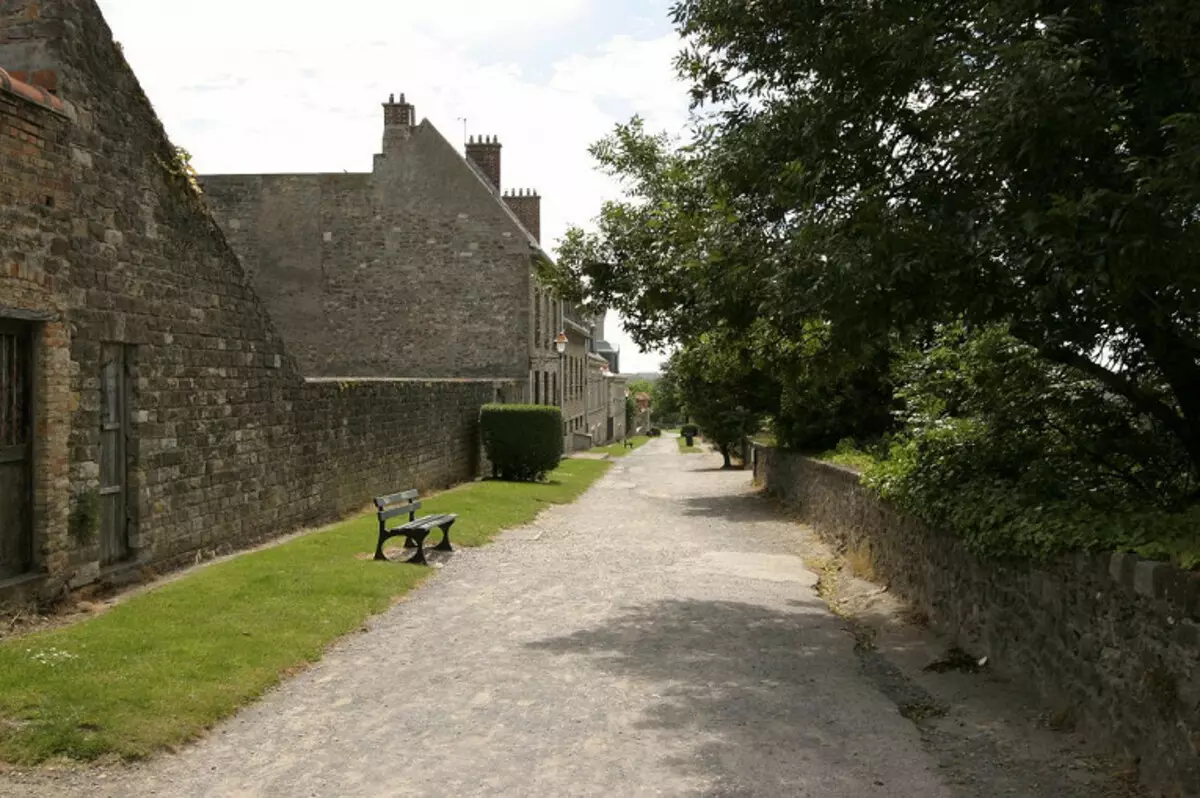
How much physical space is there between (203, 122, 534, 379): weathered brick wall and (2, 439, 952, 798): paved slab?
19523 mm

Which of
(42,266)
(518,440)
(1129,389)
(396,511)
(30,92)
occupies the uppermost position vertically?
(30,92)

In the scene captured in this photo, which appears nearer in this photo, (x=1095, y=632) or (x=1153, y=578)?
(x=1153, y=578)

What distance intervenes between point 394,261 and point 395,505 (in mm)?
18808

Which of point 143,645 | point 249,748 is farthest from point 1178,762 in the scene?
point 143,645

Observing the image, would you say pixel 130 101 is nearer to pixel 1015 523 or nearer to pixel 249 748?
pixel 249 748

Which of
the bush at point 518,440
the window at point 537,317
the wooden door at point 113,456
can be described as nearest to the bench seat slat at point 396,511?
the wooden door at point 113,456

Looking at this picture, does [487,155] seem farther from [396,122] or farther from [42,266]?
[42,266]

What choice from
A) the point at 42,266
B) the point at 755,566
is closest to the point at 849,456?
the point at 755,566

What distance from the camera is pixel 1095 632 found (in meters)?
5.70

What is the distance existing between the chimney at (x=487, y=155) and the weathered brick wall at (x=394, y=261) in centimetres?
696

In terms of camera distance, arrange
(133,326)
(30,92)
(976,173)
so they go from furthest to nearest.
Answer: (133,326) → (30,92) → (976,173)

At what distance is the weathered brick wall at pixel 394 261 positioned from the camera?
30.3 metres

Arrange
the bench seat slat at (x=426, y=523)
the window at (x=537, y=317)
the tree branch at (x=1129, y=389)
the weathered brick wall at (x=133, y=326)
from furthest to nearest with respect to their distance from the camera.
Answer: the window at (x=537, y=317), the bench seat slat at (x=426, y=523), the weathered brick wall at (x=133, y=326), the tree branch at (x=1129, y=389)

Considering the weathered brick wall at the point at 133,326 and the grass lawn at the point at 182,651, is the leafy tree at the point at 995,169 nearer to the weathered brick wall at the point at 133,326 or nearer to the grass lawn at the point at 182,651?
the grass lawn at the point at 182,651
